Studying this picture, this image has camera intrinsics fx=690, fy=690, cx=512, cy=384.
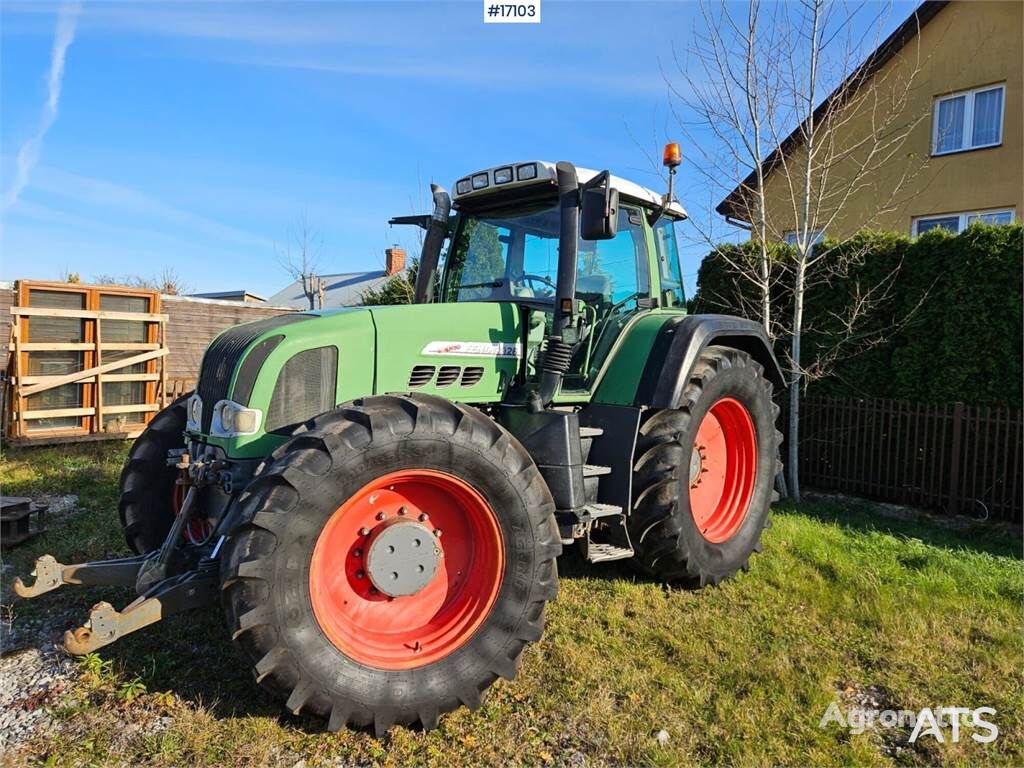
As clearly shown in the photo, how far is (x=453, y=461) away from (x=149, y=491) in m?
1.96

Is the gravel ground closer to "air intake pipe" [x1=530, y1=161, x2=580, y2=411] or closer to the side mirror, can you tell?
"air intake pipe" [x1=530, y1=161, x2=580, y2=411]

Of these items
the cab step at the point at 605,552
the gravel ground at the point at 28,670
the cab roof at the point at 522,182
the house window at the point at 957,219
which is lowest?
the gravel ground at the point at 28,670

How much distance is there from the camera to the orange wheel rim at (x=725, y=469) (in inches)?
178

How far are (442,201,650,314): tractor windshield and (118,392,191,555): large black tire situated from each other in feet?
6.19

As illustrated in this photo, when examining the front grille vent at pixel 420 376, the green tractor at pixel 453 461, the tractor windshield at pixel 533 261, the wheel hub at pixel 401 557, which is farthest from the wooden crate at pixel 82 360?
the wheel hub at pixel 401 557

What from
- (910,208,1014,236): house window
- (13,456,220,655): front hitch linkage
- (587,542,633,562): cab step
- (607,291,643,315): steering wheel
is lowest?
(587,542,633,562): cab step

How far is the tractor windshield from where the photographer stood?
160 inches

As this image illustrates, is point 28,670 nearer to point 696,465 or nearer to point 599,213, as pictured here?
point 599,213

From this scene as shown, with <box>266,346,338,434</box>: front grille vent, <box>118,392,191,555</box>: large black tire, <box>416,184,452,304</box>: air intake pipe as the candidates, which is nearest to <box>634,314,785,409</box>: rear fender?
<box>416,184,452,304</box>: air intake pipe

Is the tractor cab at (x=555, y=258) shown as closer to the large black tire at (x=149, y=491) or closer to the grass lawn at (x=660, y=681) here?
the grass lawn at (x=660, y=681)

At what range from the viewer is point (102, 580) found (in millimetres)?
2934

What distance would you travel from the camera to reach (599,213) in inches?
129

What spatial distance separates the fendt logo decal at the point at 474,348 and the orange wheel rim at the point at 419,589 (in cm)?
74

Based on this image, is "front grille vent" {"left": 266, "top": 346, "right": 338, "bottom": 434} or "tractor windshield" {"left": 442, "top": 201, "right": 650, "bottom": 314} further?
"tractor windshield" {"left": 442, "top": 201, "right": 650, "bottom": 314}
